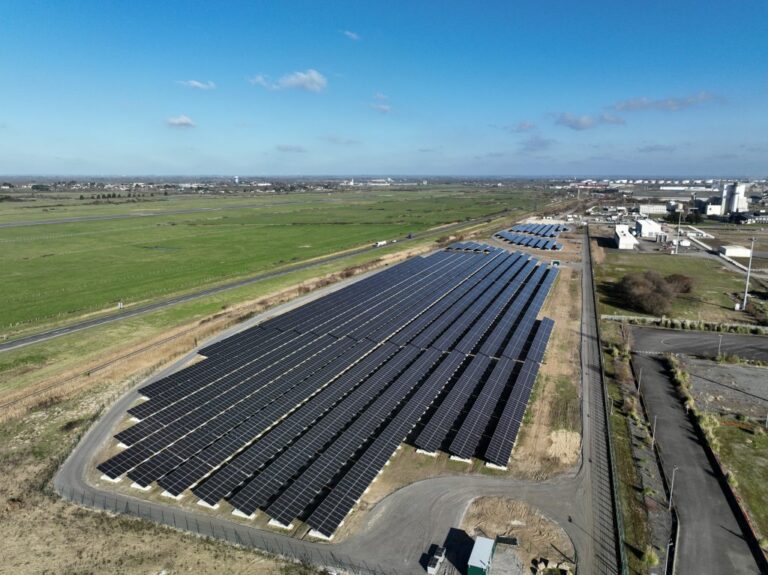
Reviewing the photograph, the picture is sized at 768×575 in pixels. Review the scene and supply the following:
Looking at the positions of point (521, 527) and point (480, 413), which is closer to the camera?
point (521, 527)

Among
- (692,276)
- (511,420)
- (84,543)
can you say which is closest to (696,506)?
(511,420)

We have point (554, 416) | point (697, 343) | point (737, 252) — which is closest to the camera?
point (554, 416)

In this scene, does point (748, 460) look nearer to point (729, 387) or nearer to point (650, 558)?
point (729, 387)

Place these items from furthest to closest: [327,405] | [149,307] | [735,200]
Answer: [735,200], [149,307], [327,405]

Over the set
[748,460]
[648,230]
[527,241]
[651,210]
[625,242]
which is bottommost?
[748,460]

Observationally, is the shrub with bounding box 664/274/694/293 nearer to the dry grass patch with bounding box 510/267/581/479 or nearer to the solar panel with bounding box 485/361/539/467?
the dry grass patch with bounding box 510/267/581/479

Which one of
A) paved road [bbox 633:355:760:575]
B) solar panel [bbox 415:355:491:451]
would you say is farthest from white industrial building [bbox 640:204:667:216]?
solar panel [bbox 415:355:491:451]

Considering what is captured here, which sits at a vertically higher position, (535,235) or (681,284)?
(535,235)

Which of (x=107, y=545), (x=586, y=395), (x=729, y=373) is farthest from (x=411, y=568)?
(x=729, y=373)
